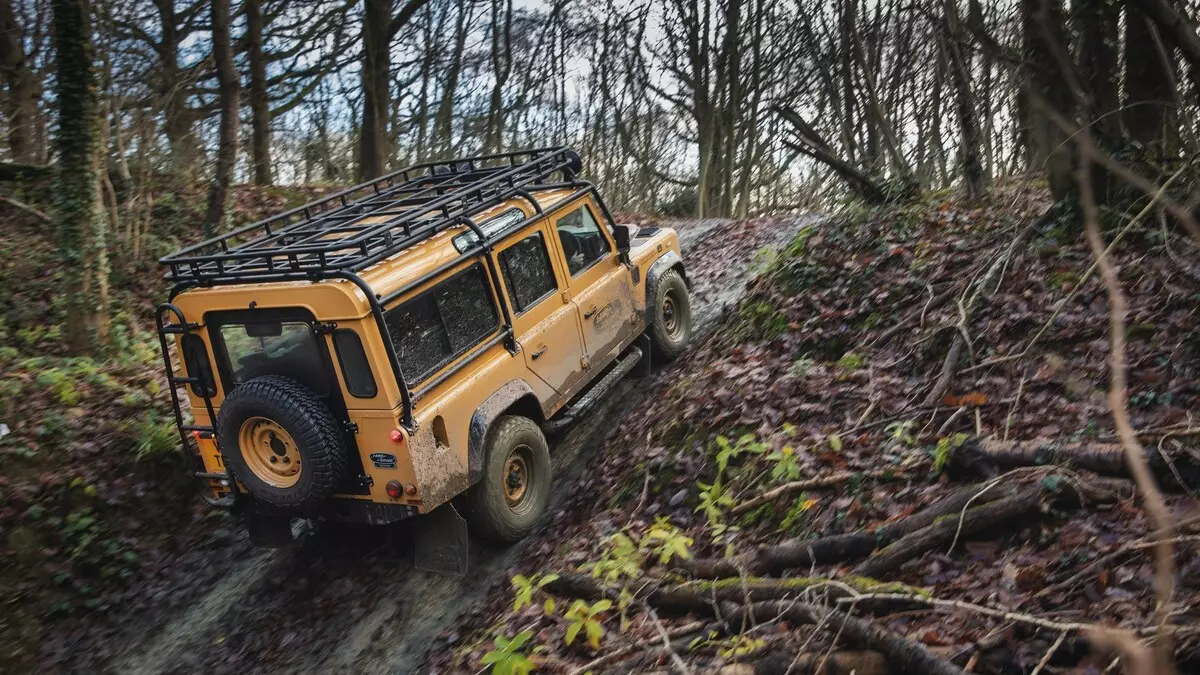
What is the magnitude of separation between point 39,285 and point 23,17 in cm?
690

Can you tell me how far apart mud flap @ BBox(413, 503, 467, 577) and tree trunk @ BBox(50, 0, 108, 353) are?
522cm

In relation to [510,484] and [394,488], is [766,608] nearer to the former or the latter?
[394,488]

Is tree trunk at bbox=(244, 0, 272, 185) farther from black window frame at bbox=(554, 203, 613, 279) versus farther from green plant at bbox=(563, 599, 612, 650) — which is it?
green plant at bbox=(563, 599, 612, 650)

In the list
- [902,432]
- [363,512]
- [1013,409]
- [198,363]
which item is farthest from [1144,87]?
[198,363]

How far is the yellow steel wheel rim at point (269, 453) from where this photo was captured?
5.25 metres

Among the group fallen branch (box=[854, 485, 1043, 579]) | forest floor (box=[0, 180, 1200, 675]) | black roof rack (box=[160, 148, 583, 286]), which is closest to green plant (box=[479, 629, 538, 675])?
forest floor (box=[0, 180, 1200, 675])

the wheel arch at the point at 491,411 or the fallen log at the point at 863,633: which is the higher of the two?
the wheel arch at the point at 491,411

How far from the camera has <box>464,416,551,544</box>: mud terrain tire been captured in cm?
580

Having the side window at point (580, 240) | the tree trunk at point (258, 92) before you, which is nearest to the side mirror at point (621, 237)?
the side window at point (580, 240)

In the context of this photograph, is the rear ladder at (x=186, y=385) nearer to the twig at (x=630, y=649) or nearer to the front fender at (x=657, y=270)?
the twig at (x=630, y=649)

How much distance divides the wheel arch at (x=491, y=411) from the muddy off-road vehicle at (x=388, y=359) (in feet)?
0.05

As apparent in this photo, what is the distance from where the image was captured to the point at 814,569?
3986mm

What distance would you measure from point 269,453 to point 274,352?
68 cm

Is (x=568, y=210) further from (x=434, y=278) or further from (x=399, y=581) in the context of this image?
(x=399, y=581)
